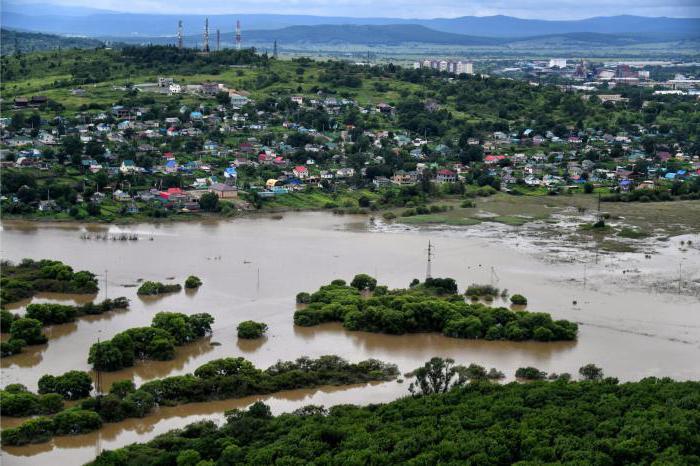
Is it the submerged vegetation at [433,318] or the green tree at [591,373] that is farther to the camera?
the submerged vegetation at [433,318]

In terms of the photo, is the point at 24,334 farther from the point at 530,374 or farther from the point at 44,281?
the point at 530,374

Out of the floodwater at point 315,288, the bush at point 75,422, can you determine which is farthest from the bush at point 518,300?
the bush at point 75,422

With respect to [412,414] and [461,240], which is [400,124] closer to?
[461,240]

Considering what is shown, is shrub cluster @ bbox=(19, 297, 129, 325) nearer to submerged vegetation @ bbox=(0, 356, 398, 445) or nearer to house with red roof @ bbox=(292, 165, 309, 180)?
submerged vegetation @ bbox=(0, 356, 398, 445)

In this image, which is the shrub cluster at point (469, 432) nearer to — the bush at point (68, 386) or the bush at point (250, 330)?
the bush at point (68, 386)

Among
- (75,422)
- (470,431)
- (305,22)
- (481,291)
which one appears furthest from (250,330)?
(305,22)

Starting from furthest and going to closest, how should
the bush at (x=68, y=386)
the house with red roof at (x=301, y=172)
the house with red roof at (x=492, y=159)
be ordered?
the house with red roof at (x=492, y=159)
the house with red roof at (x=301, y=172)
the bush at (x=68, y=386)

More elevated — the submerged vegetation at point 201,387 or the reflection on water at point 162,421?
the submerged vegetation at point 201,387
